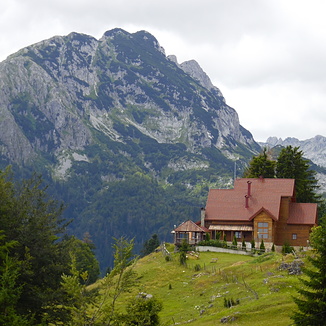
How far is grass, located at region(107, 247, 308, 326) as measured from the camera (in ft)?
144

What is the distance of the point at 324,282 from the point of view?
3328cm

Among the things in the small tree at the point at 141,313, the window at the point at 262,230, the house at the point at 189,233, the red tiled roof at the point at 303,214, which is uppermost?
the red tiled roof at the point at 303,214

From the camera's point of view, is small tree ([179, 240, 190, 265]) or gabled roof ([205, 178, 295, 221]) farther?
gabled roof ([205, 178, 295, 221])

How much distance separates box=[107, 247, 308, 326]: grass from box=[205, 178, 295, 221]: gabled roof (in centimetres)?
1906

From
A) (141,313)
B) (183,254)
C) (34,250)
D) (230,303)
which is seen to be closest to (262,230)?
(183,254)

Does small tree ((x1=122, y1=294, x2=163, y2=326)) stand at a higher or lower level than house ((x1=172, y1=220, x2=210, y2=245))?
lower

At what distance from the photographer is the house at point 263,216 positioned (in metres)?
93.0

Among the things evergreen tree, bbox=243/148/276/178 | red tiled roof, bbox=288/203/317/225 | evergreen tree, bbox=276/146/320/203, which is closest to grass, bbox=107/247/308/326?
red tiled roof, bbox=288/203/317/225

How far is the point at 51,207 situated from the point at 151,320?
18.3 meters

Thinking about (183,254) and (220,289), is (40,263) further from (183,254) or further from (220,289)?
(183,254)

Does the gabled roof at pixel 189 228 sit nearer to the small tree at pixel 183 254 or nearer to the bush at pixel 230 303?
the small tree at pixel 183 254

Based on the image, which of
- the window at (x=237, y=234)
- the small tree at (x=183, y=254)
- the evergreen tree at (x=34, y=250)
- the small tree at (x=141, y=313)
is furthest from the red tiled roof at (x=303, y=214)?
the small tree at (x=141, y=313)

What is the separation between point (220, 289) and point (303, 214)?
4314 cm

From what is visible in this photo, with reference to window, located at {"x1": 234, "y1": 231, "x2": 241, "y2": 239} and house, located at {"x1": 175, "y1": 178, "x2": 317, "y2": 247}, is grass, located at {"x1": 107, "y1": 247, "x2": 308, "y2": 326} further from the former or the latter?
house, located at {"x1": 175, "y1": 178, "x2": 317, "y2": 247}
